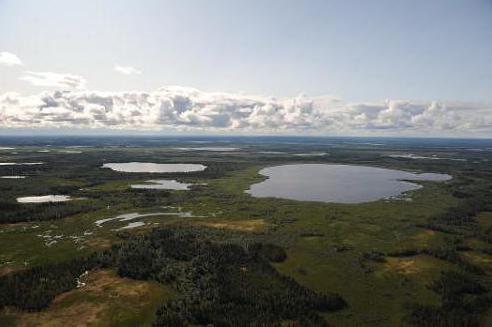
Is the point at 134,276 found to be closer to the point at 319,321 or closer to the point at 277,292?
the point at 277,292

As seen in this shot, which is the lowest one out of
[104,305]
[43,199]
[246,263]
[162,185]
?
[43,199]

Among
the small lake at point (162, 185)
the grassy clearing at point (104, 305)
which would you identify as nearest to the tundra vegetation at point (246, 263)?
the grassy clearing at point (104, 305)

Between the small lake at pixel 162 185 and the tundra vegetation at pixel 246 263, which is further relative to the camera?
the small lake at pixel 162 185

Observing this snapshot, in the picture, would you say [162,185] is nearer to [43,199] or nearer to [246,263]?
[43,199]

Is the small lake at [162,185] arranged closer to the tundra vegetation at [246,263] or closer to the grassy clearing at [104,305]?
the tundra vegetation at [246,263]

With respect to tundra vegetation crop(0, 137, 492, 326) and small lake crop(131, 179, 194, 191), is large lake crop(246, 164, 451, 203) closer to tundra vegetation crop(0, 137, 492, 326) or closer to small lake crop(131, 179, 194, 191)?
tundra vegetation crop(0, 137, 492, 326)

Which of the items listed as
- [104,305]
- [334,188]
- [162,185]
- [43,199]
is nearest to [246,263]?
[104,305]
